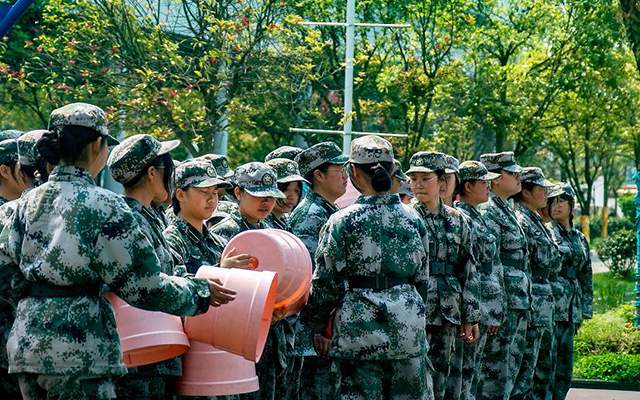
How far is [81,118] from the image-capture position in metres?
5.13

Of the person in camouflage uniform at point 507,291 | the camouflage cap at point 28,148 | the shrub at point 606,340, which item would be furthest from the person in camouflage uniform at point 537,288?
the camouflage cap at point 28,148

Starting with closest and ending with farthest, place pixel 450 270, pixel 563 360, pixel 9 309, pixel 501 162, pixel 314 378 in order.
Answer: pixel 9 309, pixel 314 378, pixel 450 270, pixel 501 162, pixel 563 360

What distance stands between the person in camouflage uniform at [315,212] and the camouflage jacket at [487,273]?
1.19m

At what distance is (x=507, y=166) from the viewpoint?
10.1 metres

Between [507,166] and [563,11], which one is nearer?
[507,166]

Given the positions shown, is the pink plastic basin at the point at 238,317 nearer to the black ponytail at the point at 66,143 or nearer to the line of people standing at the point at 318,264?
the line of people standing at the point at 318,264

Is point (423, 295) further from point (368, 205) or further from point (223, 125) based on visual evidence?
point (223, 125)

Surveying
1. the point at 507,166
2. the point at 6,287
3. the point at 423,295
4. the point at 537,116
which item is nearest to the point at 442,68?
the point at 537,116

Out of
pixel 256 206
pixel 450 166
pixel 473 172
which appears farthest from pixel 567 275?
pixel 256 206

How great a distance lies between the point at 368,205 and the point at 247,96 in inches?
353

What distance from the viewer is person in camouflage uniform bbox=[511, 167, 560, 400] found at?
1023cm

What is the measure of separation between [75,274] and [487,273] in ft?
16.3

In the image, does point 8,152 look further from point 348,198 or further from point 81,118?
point 348,198

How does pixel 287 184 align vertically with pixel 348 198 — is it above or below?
above
